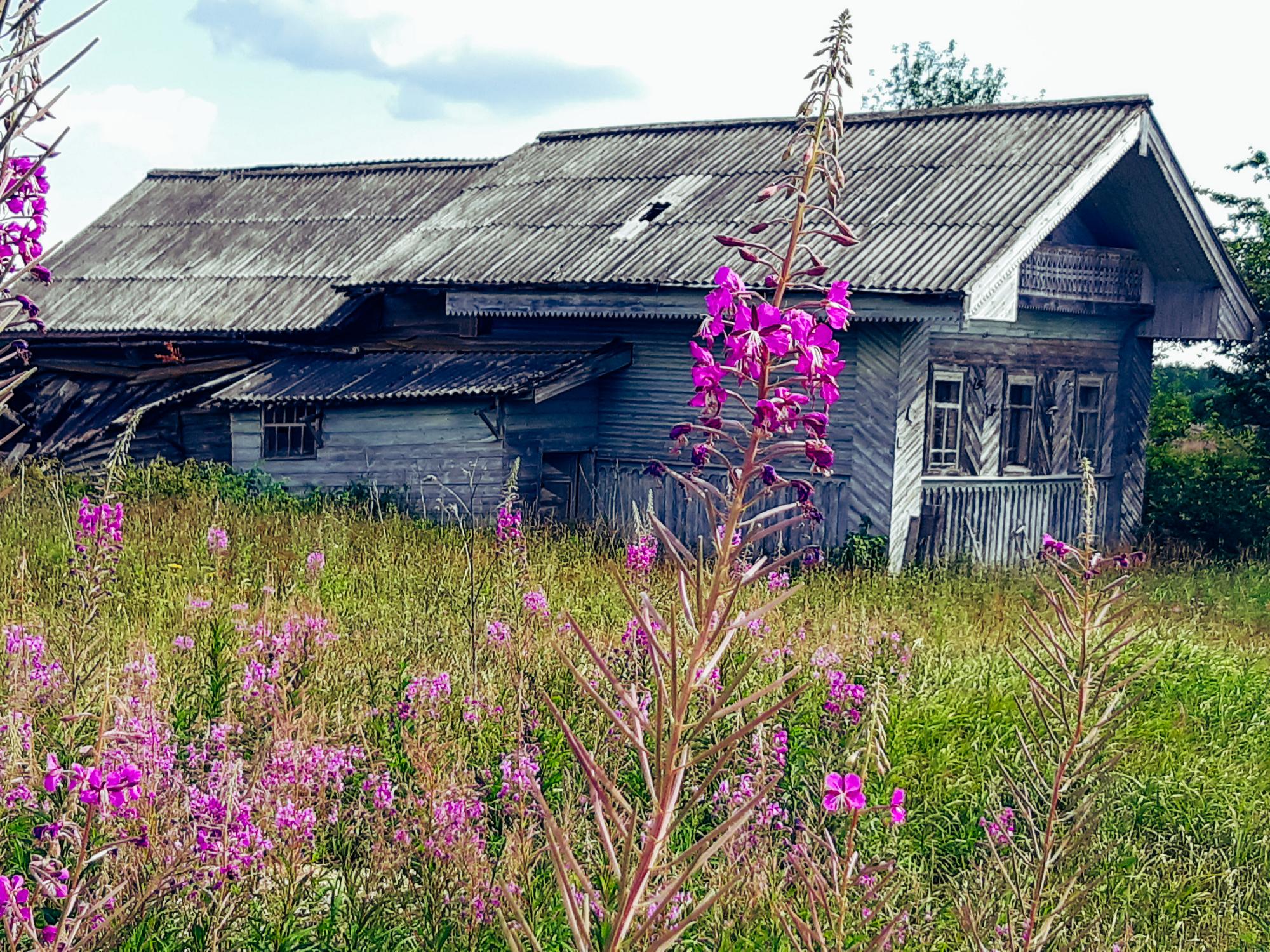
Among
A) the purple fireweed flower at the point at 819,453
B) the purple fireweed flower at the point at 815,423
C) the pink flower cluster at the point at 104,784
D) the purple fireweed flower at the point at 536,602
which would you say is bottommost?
the purple fireweed flower at the point at 536,602

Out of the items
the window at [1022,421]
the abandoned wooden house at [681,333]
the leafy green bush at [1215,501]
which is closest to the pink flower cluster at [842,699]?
the abandoned wooden house at [681,333]

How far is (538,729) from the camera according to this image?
5070 mm

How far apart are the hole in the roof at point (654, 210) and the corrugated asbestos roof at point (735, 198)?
0.10m

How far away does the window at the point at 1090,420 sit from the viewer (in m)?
16.6

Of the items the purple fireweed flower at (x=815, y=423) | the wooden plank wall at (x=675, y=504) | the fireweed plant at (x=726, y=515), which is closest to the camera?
the fireweed plant at (x=726, y=515)

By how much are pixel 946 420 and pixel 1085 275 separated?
113 inches

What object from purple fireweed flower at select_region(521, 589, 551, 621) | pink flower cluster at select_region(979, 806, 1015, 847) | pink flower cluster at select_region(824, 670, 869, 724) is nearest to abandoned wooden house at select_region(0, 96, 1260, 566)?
purple fireweed flower at select_region(521, 589, 551, 621)

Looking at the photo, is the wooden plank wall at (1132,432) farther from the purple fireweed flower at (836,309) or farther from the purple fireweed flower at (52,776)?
the purple fireweed flower at (52,776)

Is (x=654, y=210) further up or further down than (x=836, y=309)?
further up

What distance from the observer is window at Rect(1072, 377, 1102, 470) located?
16.6 meters

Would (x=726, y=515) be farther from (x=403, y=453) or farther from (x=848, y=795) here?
(x=403, y=453)

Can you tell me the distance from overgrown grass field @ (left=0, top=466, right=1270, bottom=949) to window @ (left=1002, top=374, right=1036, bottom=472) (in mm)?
4785

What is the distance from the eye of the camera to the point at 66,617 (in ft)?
20.5

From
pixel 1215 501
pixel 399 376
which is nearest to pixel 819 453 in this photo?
pixel 399 376
